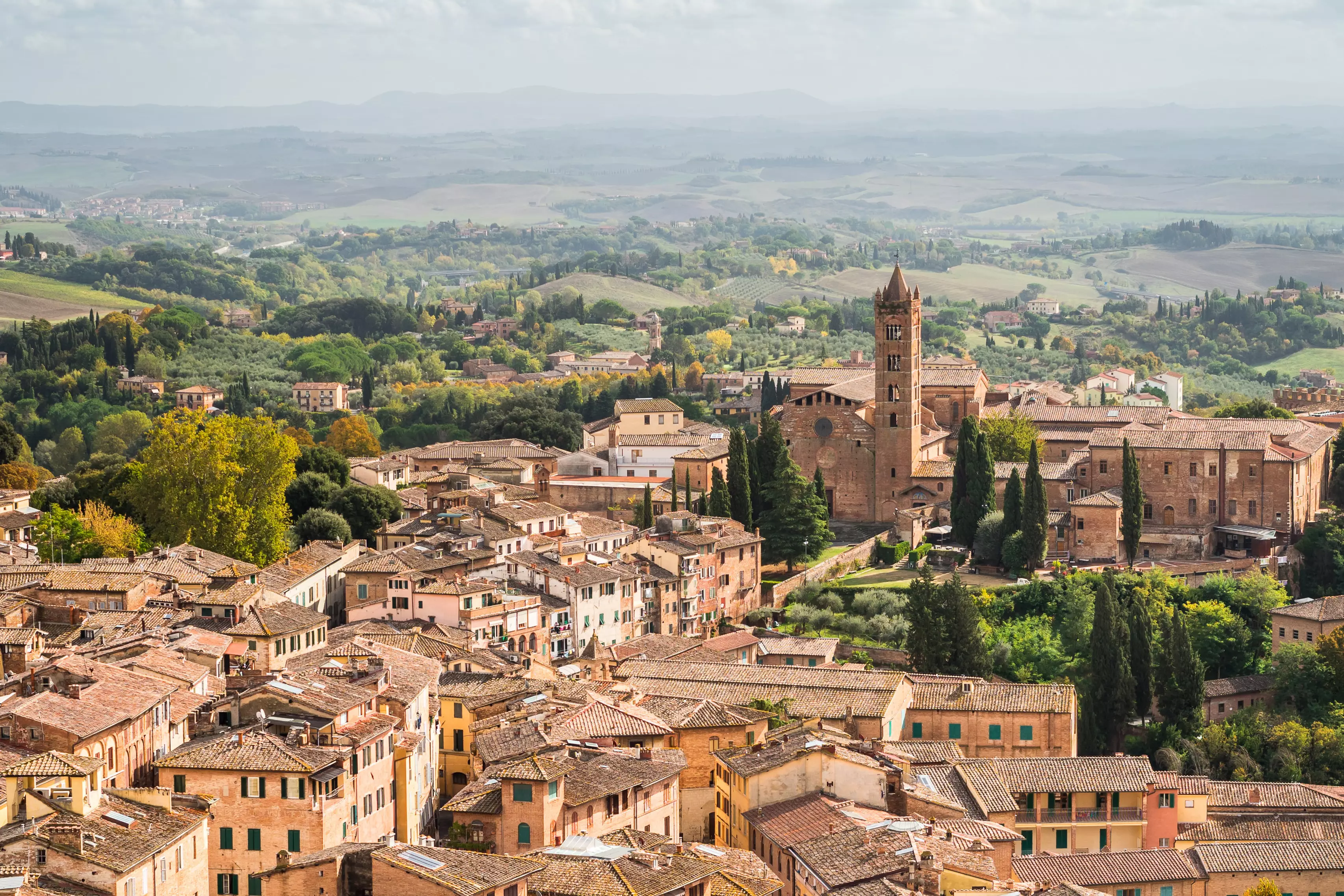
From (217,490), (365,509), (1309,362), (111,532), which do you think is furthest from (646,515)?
(1309,362)

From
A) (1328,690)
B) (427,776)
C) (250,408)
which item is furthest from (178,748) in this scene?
(250,408)

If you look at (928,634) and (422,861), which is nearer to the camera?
(422,861)

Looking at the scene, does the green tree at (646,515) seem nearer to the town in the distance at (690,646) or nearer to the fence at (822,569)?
the town in the distance at (690,646)

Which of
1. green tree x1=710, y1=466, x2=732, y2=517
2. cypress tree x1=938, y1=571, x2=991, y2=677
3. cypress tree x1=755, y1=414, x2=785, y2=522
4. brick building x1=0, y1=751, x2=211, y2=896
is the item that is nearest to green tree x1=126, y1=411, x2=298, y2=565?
green tree x1=710, y1=466, x2=732, y2=517

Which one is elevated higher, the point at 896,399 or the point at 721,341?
the point at 896,399

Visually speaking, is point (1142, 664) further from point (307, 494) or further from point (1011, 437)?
point (307, 494)

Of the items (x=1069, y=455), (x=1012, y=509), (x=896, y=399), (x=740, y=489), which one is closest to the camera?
(x=1012, y=509)

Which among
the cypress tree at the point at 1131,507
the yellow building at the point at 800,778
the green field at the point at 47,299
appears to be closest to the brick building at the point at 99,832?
the yellow building at the point at 800,778
